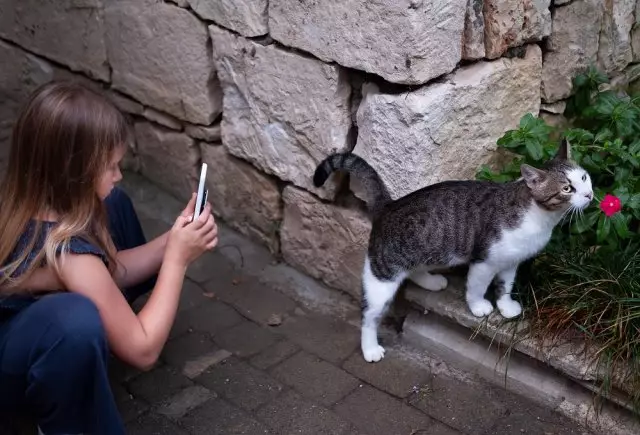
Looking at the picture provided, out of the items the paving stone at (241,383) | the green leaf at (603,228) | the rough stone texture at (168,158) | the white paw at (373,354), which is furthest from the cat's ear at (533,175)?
the rough stone texture at (168,158)

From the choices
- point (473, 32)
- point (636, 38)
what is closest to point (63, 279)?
point (473, 32)

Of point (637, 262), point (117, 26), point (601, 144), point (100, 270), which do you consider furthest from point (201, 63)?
point (637, 262)

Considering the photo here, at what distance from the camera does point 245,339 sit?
3.00m

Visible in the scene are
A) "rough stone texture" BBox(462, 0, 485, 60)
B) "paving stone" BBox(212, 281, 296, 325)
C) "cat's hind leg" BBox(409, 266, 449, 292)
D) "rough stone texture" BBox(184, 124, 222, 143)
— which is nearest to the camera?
"rough stone texture" BBox(462, 0, 485, 60)

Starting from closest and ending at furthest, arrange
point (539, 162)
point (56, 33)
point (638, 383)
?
point (638, 383), point (539, 162), point (56, 33)

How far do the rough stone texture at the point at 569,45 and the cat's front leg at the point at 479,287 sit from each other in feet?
2.76

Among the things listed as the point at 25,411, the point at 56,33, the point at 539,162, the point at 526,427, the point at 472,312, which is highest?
the point at 539,162

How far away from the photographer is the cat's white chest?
2.55 meters

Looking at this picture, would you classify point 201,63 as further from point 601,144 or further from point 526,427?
point 526,427

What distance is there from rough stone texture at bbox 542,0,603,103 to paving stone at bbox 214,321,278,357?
148 cm

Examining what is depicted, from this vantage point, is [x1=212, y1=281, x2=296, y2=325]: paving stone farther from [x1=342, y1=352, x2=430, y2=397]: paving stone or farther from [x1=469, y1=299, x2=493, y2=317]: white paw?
[x1=469, y1=299, x2=493, y2=317]: white paw

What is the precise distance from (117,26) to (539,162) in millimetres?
2182

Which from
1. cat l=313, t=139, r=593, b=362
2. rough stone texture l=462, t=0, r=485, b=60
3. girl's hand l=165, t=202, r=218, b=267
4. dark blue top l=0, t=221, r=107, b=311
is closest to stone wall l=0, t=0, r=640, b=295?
rough stone texture l=462, t=0, r=485, b=60

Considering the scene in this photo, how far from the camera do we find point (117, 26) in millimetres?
3734
